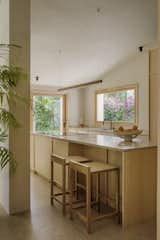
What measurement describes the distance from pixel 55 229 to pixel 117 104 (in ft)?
13.7

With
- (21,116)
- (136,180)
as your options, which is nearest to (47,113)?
(21,116)

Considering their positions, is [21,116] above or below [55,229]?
above

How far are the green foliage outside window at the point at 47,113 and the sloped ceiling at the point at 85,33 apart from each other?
767 mm

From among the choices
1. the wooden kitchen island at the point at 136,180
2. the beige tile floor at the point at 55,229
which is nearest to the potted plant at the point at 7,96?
the beige tile floor at the point at 55,229

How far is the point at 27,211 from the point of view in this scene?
3.05 metres

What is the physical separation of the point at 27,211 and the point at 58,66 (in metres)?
3.50

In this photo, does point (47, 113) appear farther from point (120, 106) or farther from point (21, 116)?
point (21, 116)

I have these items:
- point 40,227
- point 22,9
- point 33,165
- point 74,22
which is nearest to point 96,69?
point 74,22

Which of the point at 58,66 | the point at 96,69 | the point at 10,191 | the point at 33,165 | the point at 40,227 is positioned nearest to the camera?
the point at 40,227

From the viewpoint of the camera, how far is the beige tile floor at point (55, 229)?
2418mm

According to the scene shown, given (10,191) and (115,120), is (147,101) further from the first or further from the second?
(10,191)

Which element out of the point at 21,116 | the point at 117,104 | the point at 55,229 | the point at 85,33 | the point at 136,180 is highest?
the point at 85,33

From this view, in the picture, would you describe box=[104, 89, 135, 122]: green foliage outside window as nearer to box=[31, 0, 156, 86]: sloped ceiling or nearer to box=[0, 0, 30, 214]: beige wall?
box=[31, 0, 156, 86]: sloped ceiling

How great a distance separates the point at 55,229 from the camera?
2576 millimetres
